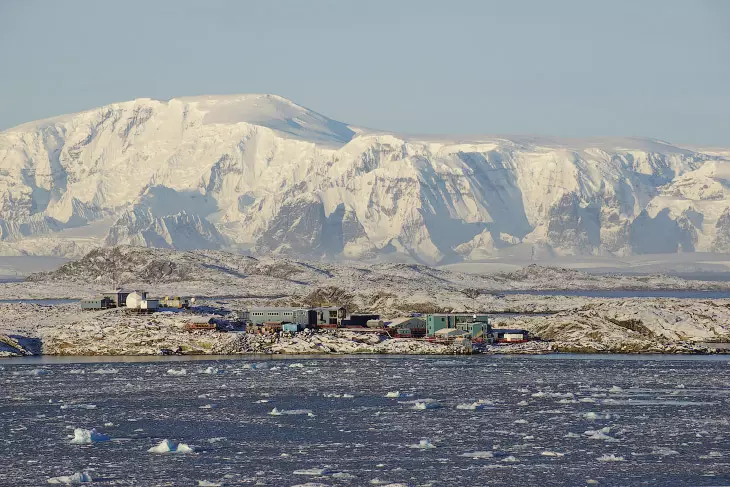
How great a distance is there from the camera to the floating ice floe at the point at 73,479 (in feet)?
162

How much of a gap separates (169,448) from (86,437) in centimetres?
435

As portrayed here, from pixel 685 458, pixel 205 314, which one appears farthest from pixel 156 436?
pixel 205 314

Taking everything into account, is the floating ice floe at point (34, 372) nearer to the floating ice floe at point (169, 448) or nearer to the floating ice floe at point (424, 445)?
the floating ice floe at point (169, 448)

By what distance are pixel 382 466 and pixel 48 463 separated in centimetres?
1282

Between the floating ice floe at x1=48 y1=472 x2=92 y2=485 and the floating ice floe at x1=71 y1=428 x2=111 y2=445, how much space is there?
7.87 m

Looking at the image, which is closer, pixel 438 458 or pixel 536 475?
pixel 536 475

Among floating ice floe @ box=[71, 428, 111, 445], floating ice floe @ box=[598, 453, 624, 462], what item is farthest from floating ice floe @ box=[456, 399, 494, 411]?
floating ice floe @ box=[71, 428, 111, 445]

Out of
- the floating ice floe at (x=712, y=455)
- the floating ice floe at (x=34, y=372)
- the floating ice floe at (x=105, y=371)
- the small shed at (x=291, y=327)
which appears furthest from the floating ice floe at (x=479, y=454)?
the small shed at (x=291, y=327)

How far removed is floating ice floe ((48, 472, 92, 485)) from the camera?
162 ft

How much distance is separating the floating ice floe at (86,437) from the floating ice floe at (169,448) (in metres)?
3.24

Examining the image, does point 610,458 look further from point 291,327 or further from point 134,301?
point 134,301

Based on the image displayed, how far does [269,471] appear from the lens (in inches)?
2026

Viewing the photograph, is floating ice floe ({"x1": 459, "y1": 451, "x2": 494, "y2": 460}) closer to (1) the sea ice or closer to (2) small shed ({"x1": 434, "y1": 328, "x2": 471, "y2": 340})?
(1) the sea ice

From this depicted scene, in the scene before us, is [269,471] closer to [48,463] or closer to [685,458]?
[48,463]
